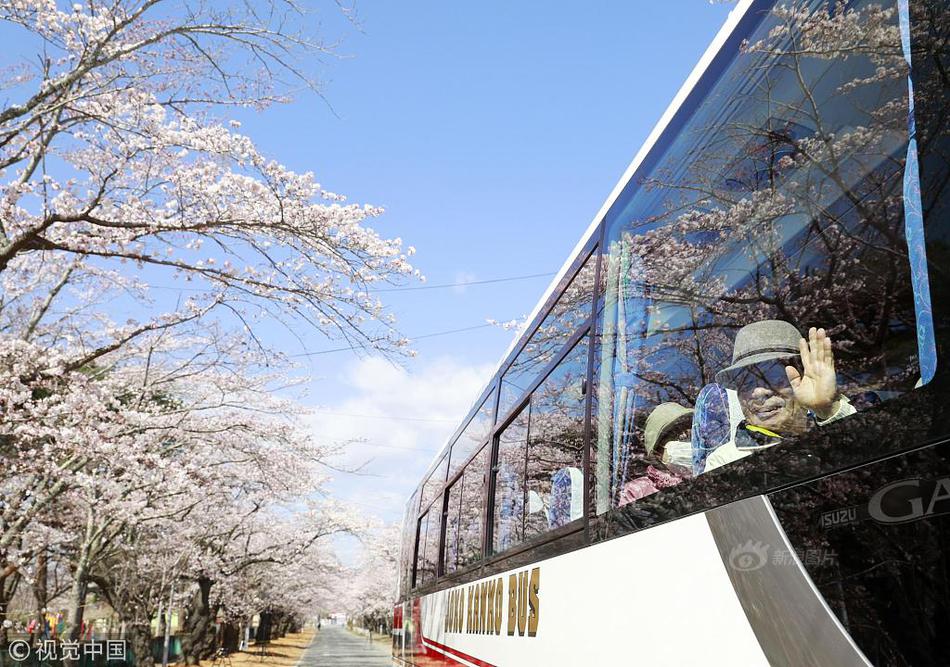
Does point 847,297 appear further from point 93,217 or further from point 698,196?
point 93,217

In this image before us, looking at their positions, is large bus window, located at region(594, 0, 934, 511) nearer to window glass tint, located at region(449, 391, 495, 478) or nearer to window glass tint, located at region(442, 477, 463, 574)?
window glass tint, located at region(449, 391, 495, 478)

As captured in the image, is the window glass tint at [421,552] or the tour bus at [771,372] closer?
the tour bus at [771,372]

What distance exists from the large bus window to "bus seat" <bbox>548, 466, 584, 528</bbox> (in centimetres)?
29

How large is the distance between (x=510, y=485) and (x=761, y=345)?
2986mm

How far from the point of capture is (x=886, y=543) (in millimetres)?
1669

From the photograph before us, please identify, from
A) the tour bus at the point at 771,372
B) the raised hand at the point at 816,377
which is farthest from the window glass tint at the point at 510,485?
the raised hand at the point at 816,377

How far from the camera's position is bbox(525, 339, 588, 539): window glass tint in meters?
3.73

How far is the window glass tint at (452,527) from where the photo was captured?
7077mm

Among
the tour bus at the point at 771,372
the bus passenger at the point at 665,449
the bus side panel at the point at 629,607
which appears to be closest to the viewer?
the tour bus at the point at 771,372

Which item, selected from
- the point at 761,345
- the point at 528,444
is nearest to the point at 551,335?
the point at 528,444

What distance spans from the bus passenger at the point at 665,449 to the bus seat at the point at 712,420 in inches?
2.0

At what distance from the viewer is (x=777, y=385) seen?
223cm

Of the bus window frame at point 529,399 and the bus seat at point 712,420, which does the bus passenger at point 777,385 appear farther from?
the bus window frame at point 529,399

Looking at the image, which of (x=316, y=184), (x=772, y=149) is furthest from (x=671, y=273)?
(x=316, y=184)
